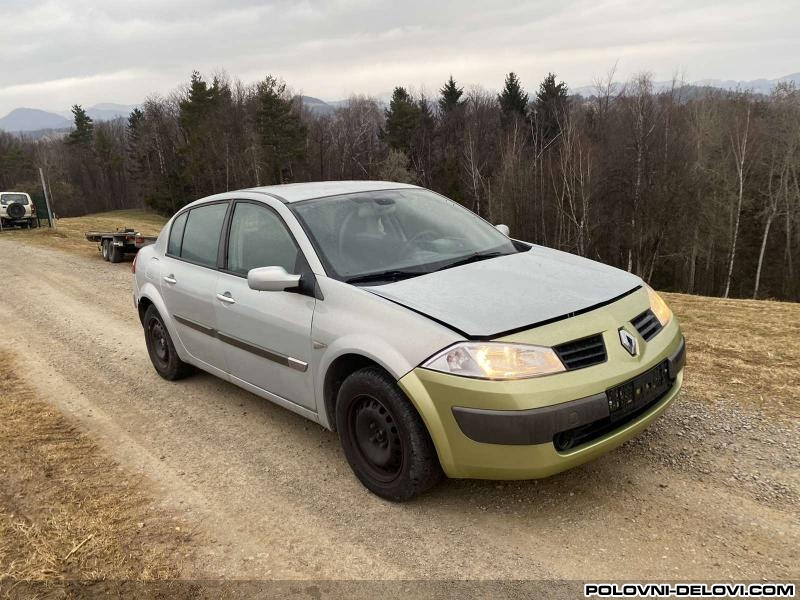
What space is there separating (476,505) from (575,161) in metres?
36.2

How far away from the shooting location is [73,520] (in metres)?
3.17

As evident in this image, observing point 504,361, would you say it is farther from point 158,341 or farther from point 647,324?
point 158,341

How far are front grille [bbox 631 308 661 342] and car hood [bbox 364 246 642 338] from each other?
0.17m

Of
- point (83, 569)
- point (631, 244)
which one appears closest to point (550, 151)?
point (631, 244)

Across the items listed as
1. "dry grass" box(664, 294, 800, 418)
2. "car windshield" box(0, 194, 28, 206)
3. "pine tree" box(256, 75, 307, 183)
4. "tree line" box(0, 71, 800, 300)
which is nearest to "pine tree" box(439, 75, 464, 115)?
"tree line" box(0, 71, 800, 300)

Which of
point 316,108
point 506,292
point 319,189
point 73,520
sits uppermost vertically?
point 316,108

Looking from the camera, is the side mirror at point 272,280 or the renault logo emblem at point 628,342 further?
the side mirror at point 272,280

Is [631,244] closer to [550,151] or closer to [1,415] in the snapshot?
[550,151]

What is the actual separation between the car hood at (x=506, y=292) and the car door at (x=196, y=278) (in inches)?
69.0

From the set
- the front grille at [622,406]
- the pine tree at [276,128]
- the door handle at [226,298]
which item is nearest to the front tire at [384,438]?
the front grille at [622,406]

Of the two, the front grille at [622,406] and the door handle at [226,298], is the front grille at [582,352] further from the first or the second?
the door handle at [226,298]

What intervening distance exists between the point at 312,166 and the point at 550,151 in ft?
74.6

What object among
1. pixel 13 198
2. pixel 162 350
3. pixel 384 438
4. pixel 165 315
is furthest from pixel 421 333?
pixel 13 198

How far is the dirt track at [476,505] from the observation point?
269 centimetres
